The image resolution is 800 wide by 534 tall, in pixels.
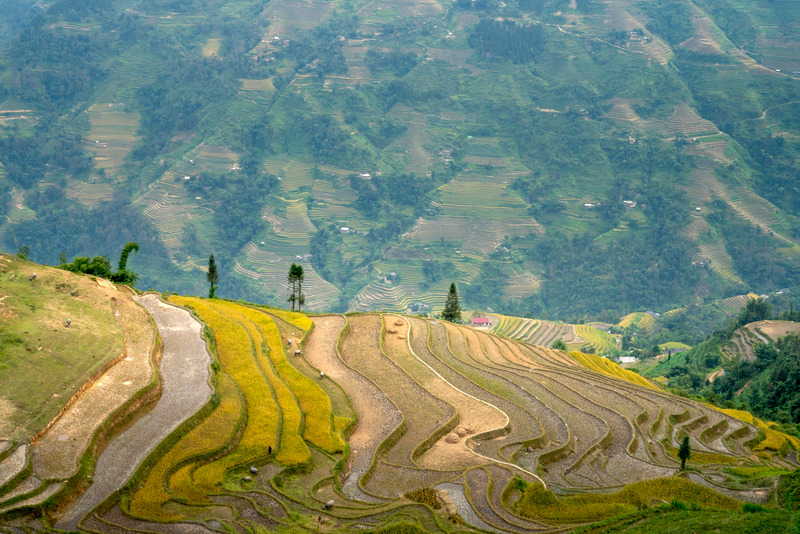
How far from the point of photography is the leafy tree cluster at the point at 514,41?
172m

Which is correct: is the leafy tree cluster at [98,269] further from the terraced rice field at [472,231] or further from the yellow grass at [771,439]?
the terraced rice field at [472,231]

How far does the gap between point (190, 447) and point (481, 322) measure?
71.7m

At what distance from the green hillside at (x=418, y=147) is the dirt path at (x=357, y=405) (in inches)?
2842

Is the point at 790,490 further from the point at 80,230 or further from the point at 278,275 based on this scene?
the point at 80,230

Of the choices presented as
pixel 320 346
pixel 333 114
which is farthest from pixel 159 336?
pixel 333 114

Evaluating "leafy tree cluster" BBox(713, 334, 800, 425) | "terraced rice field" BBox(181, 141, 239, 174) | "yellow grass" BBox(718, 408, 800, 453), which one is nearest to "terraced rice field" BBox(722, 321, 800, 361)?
"leafy tree cluster" BBox(713, 334, 800, 425)

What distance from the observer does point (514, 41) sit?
172m

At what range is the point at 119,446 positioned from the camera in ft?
81.6

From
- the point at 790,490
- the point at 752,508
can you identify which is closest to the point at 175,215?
the point at 790,490

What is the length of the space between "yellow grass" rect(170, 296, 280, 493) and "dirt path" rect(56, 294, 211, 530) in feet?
4.32

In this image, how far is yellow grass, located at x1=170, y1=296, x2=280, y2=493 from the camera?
25047 mm

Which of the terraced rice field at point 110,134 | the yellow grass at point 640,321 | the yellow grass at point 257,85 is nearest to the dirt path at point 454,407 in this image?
the yellow grass at point 640,321

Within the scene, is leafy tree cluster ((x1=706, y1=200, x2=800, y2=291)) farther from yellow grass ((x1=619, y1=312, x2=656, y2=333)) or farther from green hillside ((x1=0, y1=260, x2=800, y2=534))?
green hillside ((x1=0, y1=260, x2=800, y2=534))

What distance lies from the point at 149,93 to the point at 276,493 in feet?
511
